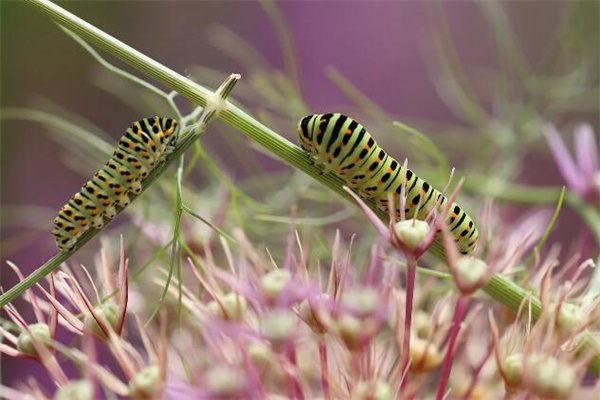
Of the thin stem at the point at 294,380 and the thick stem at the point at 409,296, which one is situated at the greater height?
the thick stem at the point at 409,296

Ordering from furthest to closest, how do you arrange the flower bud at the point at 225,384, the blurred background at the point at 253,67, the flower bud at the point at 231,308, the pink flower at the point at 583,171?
1. the blurred background at the point at 253,67
2. the pink flower at the point at 583,171
3. the flower bud at the point at 231,308
4. the flower bud at the point at 225,384

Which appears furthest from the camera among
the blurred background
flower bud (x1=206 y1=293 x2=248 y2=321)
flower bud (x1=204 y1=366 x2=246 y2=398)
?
the blurred background

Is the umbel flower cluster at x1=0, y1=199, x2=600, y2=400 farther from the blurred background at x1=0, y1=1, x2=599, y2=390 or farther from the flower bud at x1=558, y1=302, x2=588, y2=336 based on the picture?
the blurred background at x1=0, y1=1, x2=599, y2=390

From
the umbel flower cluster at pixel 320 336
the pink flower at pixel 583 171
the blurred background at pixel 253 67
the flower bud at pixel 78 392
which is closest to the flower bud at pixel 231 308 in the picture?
the umbel flower cluster at pixel 320 336

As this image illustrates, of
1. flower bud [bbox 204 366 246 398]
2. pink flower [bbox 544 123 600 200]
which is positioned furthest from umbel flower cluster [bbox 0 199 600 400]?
pink flower [bbox 544 123 600 200]

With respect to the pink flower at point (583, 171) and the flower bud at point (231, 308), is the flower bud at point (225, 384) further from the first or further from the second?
the pink flower at point (583, 171)

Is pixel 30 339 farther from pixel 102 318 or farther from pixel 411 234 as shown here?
pixel 411 234

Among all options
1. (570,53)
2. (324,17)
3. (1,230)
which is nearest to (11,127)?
(1,230)

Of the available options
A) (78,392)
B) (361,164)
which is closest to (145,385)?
(78,392)
